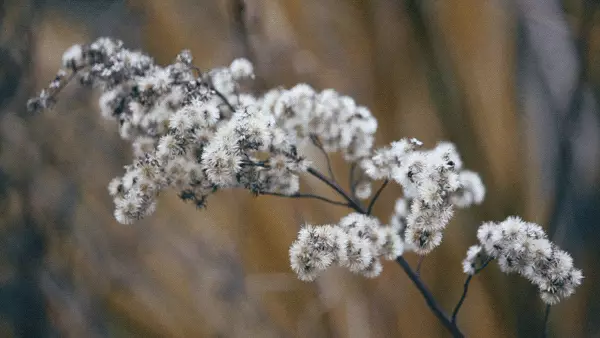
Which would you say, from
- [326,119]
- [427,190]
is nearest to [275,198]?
[326,119]

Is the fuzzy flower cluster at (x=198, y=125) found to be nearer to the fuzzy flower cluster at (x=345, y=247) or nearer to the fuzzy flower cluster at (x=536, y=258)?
the fuzzy flower cluster at (x=345, y=247)

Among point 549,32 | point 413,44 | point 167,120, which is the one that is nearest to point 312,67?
point 413,44

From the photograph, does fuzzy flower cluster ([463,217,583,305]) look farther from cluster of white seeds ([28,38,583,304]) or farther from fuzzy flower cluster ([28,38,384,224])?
fuzzy flower cluster ([28,38,384,224])

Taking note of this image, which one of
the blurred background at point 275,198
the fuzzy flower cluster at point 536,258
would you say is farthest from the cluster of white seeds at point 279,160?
the blurred background at point 275,198

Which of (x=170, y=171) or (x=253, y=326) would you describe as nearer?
(x=170, y=171)

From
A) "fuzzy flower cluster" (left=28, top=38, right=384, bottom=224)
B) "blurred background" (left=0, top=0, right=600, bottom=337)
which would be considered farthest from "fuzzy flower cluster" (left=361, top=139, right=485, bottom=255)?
"blurred background" (left=0, top=0, right=600, bottom=337)

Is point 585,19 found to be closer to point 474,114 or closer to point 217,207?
point 474,114
